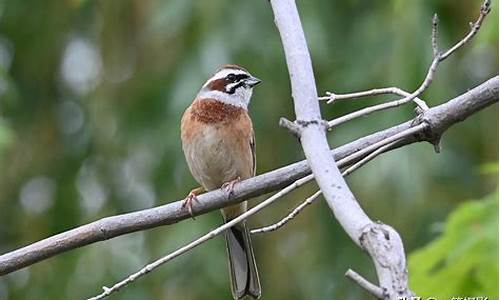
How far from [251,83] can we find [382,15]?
3.25 metres

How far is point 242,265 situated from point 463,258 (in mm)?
1014

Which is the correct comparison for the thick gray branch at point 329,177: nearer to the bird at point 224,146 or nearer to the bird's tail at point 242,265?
the bird's tail at point 242,265

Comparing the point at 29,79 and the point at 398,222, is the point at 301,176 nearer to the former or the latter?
the point at 398,222

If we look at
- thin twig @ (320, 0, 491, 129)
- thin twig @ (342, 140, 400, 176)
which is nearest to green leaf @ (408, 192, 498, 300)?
thin twig @ (320, 0, 491, 129)

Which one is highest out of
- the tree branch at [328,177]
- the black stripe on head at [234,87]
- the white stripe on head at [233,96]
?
the black stripe on head at [234,87]

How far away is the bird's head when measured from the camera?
17.8 ft

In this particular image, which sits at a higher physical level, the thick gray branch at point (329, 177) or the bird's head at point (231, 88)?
the bird's head at point (231, 88)

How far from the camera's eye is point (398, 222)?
8.45 metres

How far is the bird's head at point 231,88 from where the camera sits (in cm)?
542

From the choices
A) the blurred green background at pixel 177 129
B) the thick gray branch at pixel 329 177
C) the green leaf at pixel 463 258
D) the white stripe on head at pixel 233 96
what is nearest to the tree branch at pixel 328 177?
the thick gray branch at pixel 329 177

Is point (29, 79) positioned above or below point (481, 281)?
above

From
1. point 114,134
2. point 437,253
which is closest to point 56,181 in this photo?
point 114,134

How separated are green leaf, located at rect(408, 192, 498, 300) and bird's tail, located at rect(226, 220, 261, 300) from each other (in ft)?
2.28

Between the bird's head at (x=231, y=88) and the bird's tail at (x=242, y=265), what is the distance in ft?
1.98
